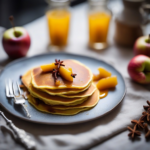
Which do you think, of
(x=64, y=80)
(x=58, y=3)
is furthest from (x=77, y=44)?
(x=64, y=80)

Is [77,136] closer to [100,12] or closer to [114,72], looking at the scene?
[114,72]

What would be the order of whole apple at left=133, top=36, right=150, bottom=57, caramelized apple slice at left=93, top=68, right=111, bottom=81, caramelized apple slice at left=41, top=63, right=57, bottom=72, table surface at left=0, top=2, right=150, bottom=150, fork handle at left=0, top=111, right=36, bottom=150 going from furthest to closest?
1. table surface at left=0, top=2, right=150, bottom=150
2. whole apple at left=133, top=36, right=150, bottom=57
3. caramelized apple slice at left=93, top=68, right=111, bottom=81
4. caramelized apple slice at left=41, top=63, right=57, bottom=72
5. fork handle at left=0, top=111, right=36, bottom=150

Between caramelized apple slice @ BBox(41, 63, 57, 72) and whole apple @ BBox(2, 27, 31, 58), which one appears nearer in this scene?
caramelized apple slice @ BBox(41, 63, 57, 72)

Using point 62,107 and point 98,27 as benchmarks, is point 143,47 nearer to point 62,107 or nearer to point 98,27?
point 98,27

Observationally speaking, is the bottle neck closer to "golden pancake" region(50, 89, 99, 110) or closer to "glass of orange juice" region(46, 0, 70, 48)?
"glass of orange juice" region(46, 0, 70, 48)

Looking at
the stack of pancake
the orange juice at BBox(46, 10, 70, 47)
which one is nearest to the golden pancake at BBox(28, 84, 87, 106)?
the stack of pancake

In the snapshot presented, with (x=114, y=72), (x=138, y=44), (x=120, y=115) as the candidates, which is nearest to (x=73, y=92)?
(x=120, y=115)
